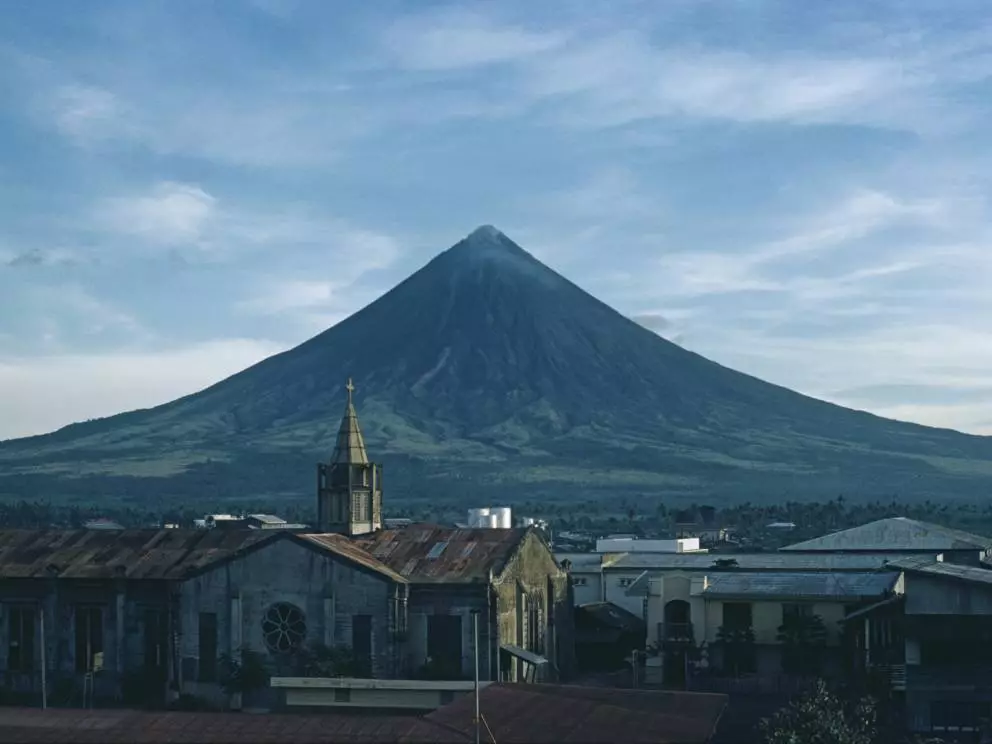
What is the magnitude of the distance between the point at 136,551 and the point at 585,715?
23.4 m

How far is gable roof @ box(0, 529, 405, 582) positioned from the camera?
4853 centimetres

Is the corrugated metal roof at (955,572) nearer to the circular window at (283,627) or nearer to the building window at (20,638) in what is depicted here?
the circular window at (283,627)

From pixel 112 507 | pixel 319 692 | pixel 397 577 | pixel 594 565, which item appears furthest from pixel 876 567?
pixel 112 507

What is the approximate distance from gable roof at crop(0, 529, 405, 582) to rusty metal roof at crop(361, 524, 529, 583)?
85 cm

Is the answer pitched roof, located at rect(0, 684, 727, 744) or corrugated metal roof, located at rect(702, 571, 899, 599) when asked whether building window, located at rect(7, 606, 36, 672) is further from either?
corrugated metal roof, located at rect(702, 571, 899, 599)

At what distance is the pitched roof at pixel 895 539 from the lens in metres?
74.8

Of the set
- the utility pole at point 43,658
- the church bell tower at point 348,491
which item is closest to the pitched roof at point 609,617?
the church bell tower at point 348,491

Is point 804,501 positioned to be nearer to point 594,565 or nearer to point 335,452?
point 594,565

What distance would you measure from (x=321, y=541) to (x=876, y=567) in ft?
76.2

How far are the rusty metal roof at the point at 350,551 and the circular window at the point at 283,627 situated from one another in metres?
2.17

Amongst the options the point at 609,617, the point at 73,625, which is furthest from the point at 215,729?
the point at 609,617

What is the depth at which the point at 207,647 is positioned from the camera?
48.3m

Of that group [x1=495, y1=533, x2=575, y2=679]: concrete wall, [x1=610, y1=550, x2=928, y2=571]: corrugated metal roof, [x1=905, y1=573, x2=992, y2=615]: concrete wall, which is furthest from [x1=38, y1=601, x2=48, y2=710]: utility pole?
[x1=905, y1=573, x2=992, y2=615]: concrete wall

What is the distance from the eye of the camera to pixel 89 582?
50.2m
